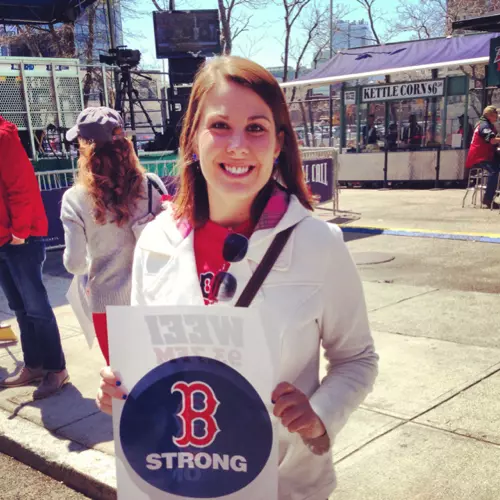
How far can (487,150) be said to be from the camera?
477 inches

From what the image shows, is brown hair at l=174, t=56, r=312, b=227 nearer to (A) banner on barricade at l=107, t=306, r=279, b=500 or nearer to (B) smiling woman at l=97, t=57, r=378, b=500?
(B) smiling woman at l=97, t=57, r=378, b=500

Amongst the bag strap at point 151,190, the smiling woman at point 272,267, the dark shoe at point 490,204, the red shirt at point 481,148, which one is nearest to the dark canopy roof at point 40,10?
the red shirt at point 481,148

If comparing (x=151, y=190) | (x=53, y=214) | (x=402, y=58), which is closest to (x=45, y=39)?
(x=402, y=58)

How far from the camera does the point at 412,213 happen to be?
12.1 metres

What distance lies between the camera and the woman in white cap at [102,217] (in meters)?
3.28

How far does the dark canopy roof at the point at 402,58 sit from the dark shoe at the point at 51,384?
516 inches

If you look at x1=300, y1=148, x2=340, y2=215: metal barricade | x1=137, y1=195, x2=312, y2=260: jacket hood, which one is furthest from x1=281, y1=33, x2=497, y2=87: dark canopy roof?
x1=137, y1=195, x2=312, y2=260: jacket hood

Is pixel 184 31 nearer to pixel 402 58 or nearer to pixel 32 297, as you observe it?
pixel 402 58

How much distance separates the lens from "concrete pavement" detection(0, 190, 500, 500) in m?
2.99

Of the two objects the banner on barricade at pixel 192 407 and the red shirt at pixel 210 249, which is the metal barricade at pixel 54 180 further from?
the banner on barricade at pixel 192 407

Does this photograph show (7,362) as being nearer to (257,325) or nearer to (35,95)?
(257,325)

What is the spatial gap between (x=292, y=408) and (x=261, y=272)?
325mm

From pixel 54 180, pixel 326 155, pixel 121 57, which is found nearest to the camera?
pixel 54 180

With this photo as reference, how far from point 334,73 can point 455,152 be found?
4.30 meters
